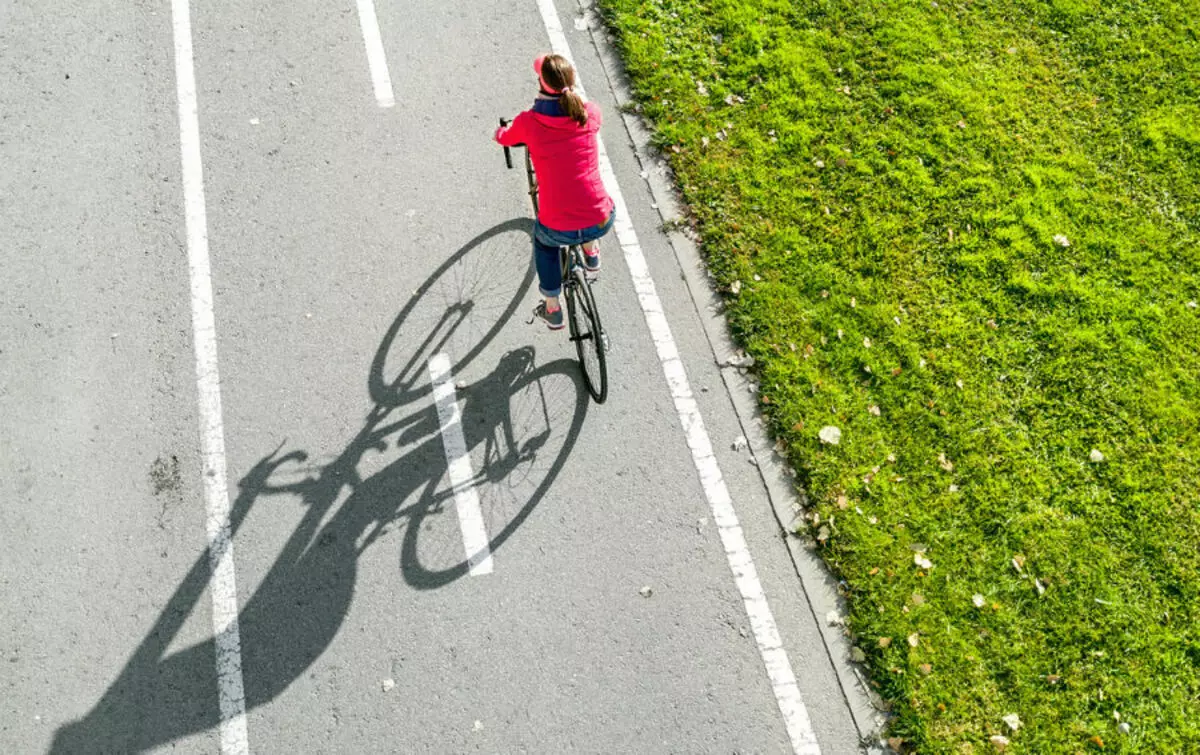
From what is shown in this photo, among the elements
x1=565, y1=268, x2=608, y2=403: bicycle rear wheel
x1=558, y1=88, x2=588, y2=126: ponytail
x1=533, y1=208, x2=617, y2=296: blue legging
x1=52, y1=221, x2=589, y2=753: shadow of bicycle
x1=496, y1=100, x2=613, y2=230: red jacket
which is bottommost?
x1=52, y1=221, x2=589, y2=753: shadow of bicycle

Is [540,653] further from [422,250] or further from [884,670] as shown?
[422,250]

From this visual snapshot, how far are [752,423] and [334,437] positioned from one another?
9.91 feet

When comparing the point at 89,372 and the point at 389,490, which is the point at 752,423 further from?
the point at 89,372

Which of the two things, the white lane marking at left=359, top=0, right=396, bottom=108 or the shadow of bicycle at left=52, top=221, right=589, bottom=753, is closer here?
the shadow of bicycle at left=52, top=221, right=589, bottom=753

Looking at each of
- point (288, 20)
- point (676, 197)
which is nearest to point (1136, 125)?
point (676, 197)

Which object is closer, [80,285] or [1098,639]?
[1098,639]

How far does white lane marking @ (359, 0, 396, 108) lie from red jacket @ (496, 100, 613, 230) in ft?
8.78

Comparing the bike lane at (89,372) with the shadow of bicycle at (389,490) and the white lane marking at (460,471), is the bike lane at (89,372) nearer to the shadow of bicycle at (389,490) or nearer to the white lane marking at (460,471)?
the shadow of bicycle at (389,490)

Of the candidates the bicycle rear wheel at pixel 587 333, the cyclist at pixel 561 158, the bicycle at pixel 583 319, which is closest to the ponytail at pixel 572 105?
the cyclist at pixel 561 158

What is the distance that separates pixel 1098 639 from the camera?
5.97 meters

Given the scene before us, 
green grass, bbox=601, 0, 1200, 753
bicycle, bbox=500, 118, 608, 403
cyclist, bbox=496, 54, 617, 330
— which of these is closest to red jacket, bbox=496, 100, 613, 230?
cyclist, bbox=496, 54, 617, 330

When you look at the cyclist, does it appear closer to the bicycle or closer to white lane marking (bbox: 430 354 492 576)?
the bicycle

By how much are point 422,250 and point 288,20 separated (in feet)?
9.44

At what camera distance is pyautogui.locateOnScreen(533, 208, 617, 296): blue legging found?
605cm
